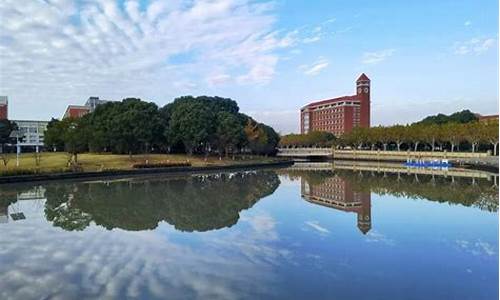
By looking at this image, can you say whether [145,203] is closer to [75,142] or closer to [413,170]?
[75,142]

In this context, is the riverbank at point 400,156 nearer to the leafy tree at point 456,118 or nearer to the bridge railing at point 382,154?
the bridge railing at point 382,154

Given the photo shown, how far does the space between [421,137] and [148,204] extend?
50.6 m

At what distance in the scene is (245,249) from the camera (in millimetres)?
10312

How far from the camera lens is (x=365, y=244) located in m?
10.8

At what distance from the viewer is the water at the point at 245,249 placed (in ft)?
24.3

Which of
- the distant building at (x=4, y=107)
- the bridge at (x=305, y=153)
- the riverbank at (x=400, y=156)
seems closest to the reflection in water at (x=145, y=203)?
the riverbank at (x=400, y=156)

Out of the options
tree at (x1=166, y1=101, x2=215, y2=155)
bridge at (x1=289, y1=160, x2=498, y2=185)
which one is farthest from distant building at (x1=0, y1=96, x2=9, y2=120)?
bridge at (x1=289, y1=160, x2=498, y2=185)

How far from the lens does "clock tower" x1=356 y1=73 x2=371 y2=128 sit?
10844cm

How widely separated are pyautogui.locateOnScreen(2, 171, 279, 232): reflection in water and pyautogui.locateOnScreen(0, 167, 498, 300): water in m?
0.08

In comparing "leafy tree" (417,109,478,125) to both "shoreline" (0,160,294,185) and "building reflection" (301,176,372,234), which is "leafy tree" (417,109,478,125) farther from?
"building reflection" (301,176,372,234)

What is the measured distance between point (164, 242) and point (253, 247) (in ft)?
8.06

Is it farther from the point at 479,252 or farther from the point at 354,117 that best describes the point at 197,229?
the point at 354,117

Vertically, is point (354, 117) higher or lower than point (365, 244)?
higher

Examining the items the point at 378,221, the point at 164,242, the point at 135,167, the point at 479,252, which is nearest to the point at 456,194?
the point at 378,221
